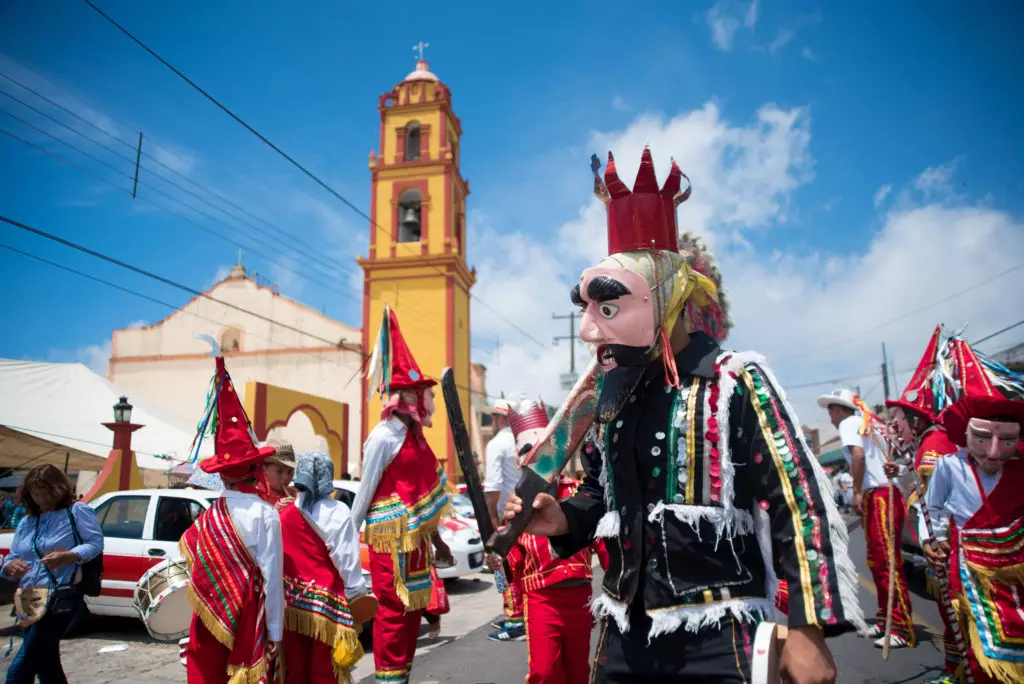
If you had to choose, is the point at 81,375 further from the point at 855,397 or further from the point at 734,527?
the point at 734,527

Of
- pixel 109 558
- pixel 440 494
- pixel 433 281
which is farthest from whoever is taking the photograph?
pixel 433 281

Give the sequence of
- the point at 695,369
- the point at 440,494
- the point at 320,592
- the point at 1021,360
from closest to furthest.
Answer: the point at 695,369 → the point at 320,592 → the point at 440,494 → the point at 1021,360

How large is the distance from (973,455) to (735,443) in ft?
10.1

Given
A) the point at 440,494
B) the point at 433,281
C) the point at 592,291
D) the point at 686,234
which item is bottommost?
the point at 440,494

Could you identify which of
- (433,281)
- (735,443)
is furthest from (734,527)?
(433,281)

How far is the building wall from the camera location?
96.0ft

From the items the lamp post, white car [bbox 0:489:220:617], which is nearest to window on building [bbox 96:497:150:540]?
white car [bbox 0:489:220:617]

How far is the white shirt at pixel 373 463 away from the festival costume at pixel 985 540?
3.51m

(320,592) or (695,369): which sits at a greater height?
(695,369)

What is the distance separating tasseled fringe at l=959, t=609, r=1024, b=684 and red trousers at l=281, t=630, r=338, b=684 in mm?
3626

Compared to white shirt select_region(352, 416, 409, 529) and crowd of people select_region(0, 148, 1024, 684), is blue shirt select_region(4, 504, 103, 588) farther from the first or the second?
white shirt select_region(352, 416, 409, 529)

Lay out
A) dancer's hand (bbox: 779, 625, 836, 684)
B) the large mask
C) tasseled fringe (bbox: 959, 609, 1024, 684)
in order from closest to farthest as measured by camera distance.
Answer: dancer's hand (bbox: 779, 625, 836, 684) < the large mask < tasseled fringe (bbox: 959, 609, 1024, 684)

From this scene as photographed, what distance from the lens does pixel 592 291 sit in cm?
215

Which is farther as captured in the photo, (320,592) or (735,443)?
(320,592)
